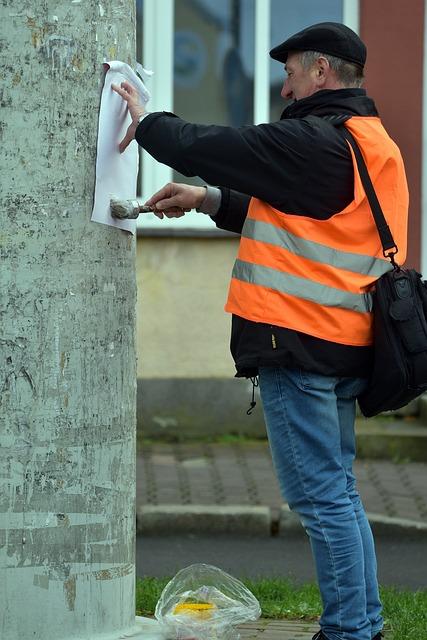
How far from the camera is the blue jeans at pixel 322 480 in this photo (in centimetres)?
399

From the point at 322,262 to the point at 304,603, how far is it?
5.61 ft

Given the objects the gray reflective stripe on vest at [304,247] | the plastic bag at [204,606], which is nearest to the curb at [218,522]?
the plastic bag at [204,606]

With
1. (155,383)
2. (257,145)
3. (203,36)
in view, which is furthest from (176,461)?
(257,145)

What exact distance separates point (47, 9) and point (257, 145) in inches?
26.4

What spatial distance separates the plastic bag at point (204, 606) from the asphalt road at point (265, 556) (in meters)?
1.64

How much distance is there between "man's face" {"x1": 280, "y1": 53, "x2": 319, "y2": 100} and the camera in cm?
405

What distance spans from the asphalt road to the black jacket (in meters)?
2.39

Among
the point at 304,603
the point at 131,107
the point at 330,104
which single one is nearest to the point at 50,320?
the point at 131,107

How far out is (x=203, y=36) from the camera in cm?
970

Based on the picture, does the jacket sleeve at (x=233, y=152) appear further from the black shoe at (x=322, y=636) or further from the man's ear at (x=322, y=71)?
the black shoe at (x=322, y=636)

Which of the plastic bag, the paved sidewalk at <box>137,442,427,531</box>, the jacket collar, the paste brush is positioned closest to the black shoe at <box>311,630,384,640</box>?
the plastic bag

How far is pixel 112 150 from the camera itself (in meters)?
3.91

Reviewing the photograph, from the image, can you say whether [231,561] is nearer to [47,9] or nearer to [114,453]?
[114,453]

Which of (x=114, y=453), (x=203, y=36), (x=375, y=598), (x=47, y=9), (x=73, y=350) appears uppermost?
(x=203, y=36)
